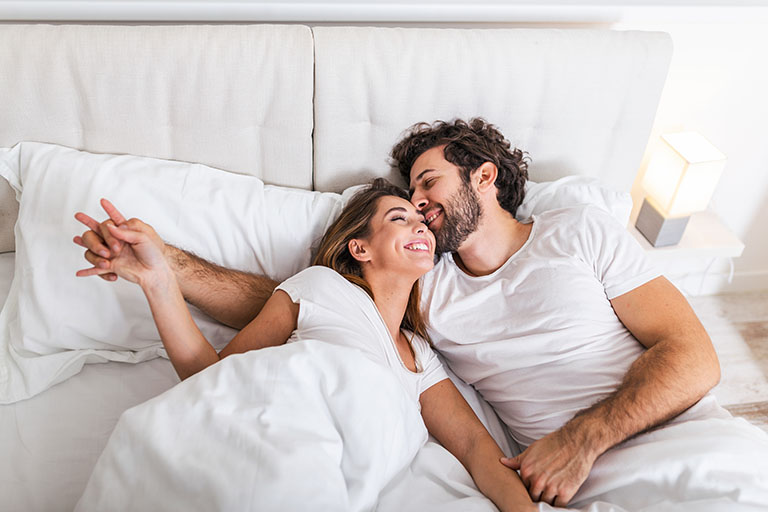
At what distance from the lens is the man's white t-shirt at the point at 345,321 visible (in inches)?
51.8

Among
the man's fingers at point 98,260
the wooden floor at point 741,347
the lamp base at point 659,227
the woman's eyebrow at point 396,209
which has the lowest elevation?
the wooden floor at point 741,347

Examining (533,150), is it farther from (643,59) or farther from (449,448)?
(449,448)

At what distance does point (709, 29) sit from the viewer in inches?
77.4

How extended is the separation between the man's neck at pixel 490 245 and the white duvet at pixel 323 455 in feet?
1.58

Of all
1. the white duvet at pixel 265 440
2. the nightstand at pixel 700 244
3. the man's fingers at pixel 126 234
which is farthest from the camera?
the nightstand at pixel 700 244

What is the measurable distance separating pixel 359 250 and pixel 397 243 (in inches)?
3.9

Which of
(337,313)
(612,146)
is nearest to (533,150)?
(612,146)

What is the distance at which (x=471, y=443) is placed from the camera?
1.38 m

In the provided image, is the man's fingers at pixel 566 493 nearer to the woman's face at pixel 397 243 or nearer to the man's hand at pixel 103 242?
the woman's face at pixel 397 243

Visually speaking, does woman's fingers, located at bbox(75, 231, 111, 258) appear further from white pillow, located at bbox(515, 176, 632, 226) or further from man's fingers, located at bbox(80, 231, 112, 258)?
white pillow, located at bbox(515, 176, 632, 226)

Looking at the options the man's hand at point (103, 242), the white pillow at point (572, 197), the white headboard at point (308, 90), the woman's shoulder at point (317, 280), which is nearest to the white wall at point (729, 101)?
the white headboard at point (308, 90)

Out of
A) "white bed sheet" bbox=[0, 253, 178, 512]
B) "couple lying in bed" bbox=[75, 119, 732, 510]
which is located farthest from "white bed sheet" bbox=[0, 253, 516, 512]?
"couple lying in bed" bbox=[75, 119, 732, 510]

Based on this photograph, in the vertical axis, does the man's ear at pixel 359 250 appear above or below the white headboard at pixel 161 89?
below

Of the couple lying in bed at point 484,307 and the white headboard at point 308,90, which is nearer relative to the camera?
the couple lying in bed at point 484,307
